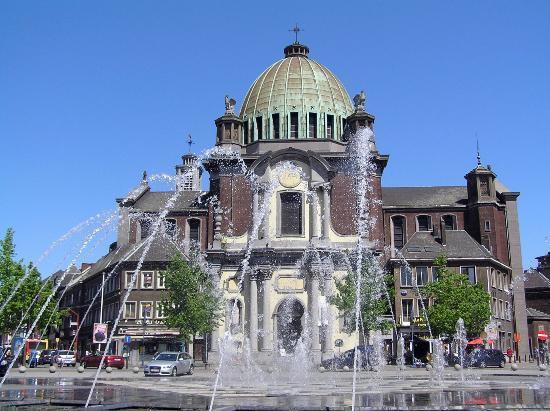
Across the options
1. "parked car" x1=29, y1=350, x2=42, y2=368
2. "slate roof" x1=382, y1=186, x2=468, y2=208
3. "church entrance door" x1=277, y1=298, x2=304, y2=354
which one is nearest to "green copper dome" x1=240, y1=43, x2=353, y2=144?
"slate roof" x1=382, y1=186, x2=468, y2=208

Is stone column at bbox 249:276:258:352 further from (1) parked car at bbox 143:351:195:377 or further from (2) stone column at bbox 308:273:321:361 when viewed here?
(1) parked car at bbox 143:351:195:377

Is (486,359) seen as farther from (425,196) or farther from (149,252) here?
(149,252)

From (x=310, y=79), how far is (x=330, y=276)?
70.5 ft

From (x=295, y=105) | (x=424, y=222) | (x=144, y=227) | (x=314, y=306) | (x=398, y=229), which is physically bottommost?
(x=314, y=306)

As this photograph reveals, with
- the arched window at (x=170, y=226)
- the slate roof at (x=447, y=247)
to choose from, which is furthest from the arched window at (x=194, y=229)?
the slate roof at (x=447, y=247)

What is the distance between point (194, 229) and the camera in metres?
71.6

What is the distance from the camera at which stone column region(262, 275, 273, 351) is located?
5247cm

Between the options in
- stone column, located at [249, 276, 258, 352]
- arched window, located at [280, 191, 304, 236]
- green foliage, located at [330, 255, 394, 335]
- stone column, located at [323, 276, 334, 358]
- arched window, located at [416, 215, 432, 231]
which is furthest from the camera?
arched window, located at [416, 215, 432, 231]

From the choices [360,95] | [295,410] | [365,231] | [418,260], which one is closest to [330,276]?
[365,231]

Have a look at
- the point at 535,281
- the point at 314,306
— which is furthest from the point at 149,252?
the point at 535,281

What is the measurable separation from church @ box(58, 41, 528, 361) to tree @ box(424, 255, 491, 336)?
4228mm

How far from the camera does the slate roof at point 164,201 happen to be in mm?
72250

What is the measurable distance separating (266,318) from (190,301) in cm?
638

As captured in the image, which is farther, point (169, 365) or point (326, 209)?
point (326, 209)
